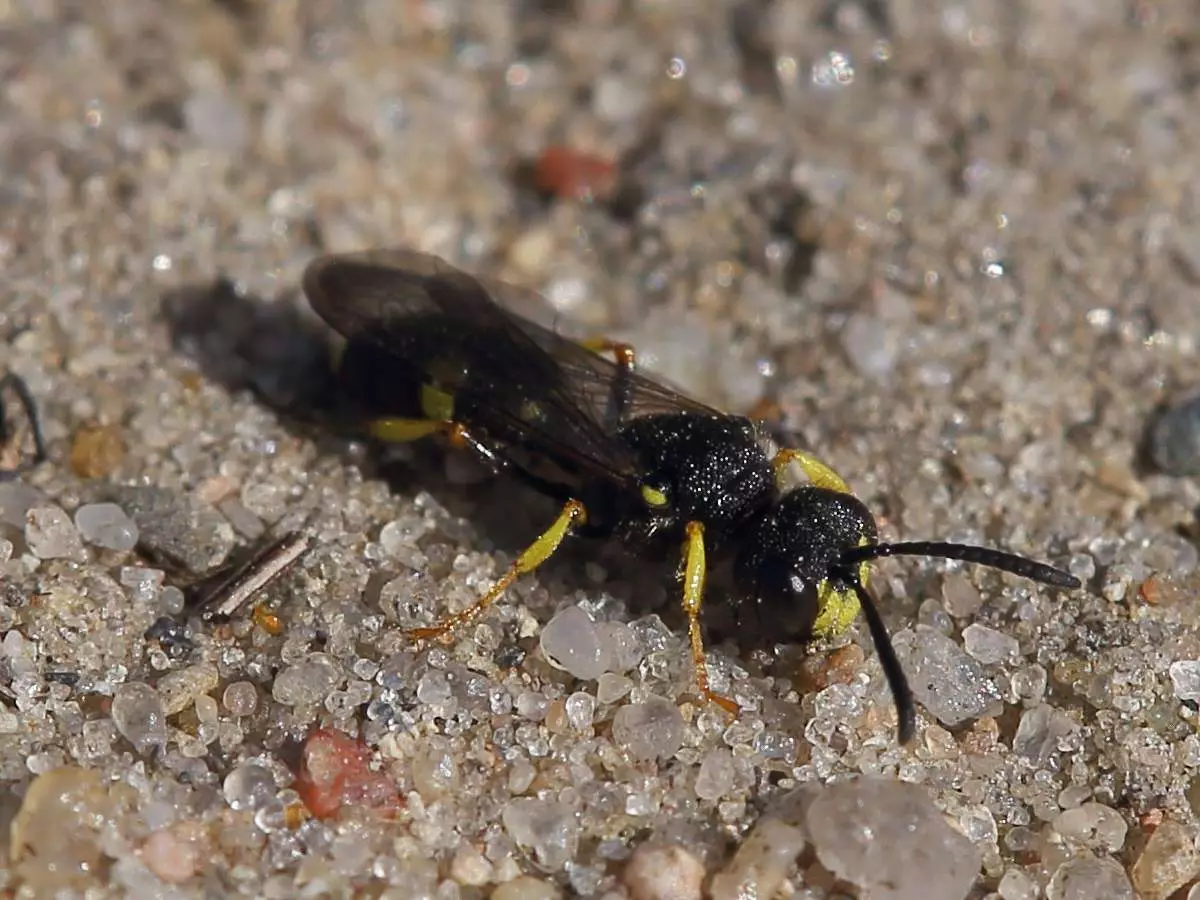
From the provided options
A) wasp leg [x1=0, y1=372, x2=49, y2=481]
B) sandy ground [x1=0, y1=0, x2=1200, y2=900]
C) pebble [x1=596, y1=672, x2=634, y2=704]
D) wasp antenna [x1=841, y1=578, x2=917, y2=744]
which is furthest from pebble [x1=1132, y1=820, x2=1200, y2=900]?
wasp leg [x1=0, y1=372, x2=49, y2=481]

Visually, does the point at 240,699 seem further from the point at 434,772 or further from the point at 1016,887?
the point at 1016,887

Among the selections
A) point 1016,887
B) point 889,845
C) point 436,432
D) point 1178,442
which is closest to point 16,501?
point 436,432

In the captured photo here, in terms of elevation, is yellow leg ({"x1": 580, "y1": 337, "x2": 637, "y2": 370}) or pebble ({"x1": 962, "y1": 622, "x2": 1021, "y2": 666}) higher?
yellow leg ({"x1": 580, "y1": 337, "x2": 637, "y2": 370})

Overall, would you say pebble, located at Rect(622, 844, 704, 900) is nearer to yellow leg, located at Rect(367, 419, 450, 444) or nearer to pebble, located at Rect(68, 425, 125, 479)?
yellow leg, located at Rect(367, 419, 450, 444)

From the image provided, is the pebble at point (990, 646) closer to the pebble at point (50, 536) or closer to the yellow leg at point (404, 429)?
the yellow leg at point (404, 429)

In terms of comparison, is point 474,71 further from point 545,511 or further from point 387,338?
point 545,511
